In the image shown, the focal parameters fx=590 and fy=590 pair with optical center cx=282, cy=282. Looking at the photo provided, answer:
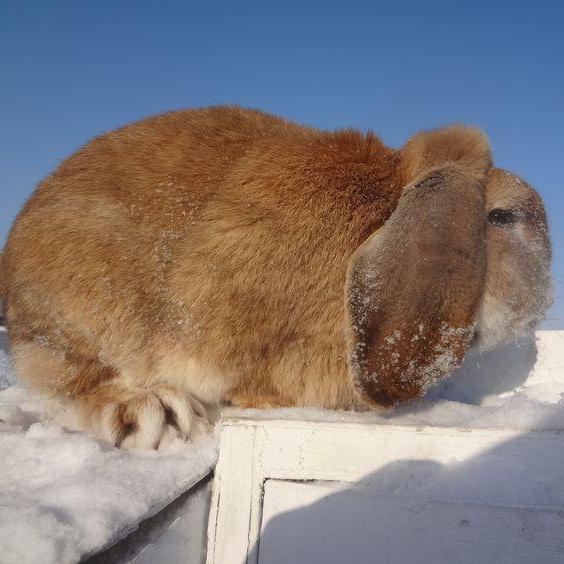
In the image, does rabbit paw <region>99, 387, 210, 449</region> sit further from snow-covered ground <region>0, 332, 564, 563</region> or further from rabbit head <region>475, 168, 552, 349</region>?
rabbit head <region>475, 168, 552, 349</region>

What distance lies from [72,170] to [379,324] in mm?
1327

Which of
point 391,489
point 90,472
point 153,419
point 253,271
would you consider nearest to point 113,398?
point 153,419

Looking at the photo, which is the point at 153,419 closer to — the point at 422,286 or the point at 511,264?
the point at 422,286

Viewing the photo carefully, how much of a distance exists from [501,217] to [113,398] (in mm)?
1420

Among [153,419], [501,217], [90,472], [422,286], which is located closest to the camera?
[90,472]

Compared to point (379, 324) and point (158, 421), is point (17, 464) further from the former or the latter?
point (379, 324)

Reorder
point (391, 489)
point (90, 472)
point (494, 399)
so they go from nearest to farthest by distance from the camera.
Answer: point (391, 489) → point (90, 472) → point (494, 399)

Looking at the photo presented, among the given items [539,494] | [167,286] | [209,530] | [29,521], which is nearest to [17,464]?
[29,521]

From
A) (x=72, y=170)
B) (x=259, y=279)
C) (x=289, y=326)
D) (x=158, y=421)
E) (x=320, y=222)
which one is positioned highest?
(x=72, y=170)

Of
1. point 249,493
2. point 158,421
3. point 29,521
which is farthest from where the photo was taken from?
point 158,421

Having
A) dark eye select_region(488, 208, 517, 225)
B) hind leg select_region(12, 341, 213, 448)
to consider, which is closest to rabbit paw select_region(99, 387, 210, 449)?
hind leg select_region(12, 341, 213, 448)

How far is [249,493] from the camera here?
143 cm

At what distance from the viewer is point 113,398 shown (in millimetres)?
2006

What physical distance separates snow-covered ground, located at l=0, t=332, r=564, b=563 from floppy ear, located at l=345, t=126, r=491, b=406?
0.46ft
